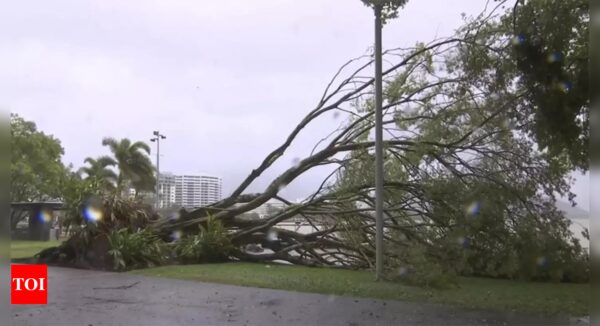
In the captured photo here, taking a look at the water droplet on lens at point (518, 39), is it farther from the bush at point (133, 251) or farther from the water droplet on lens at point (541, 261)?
the bush at point (133, 251)

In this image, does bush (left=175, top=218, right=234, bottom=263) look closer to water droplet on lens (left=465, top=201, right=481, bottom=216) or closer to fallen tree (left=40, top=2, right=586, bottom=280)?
fallen tree (left=40, top=2, right=586, bottom=280)

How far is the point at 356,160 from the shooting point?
615 inches

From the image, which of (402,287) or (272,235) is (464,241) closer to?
Answer: (402,287)

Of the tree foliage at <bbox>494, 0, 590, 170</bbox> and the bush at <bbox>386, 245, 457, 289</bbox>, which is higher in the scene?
the tree foliage at <bbox>494, 0, 590, 170</bbox>

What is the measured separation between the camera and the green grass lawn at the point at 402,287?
370 inches

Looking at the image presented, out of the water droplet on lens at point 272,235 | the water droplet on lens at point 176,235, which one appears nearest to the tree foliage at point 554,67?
the water droplet on lens at point 272,235

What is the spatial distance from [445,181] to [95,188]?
10.0 m

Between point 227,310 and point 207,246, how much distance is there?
7.92m

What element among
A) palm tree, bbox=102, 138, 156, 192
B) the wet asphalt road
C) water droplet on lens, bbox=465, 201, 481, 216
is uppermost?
palm tree, bbox=102, 138, 156, 192

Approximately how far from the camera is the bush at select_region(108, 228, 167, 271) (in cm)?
1538

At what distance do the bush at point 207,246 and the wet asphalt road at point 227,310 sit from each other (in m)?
5.05

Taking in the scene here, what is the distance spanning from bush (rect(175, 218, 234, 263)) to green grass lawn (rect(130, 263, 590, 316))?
1263 mm

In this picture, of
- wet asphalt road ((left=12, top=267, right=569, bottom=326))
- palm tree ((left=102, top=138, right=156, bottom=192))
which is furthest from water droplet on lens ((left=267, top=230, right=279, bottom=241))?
palm tree ((left=102, top=138, right=156, bottom=192))

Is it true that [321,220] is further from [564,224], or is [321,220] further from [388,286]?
[564,224]
